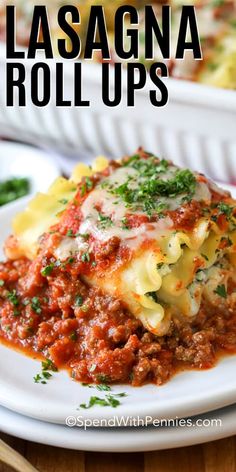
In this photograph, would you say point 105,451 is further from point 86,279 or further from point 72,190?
point 72,190

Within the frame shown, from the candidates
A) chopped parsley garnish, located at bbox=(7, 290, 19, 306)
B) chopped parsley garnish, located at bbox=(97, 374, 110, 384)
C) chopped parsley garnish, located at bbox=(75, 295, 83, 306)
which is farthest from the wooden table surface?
chopped parsley garnish, located at bbox=(7, 290, 19, 306)

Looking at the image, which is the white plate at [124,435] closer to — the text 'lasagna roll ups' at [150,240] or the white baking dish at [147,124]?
the text 'lasagna roll ups' at [150,240]

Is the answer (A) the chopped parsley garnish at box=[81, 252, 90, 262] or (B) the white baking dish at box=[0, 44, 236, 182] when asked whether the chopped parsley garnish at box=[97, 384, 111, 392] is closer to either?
(A) the chopped parsley garnish at box=[81, 252, 90, 262]

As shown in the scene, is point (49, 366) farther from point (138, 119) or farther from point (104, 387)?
point (138, 119)

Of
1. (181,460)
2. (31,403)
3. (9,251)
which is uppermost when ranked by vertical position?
(9,251)

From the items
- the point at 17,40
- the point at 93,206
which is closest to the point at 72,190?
the point at 93,206

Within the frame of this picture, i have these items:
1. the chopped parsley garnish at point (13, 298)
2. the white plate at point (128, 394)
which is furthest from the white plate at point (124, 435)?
the chopped parsley garnish at point (13, 298)
